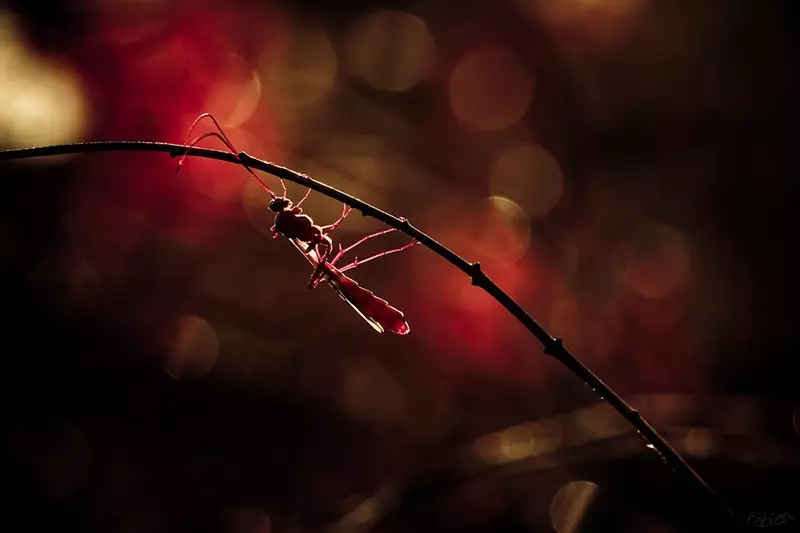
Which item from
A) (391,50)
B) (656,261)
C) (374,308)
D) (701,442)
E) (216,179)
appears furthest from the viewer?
(391,50)

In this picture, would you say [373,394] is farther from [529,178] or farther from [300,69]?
[300,69]

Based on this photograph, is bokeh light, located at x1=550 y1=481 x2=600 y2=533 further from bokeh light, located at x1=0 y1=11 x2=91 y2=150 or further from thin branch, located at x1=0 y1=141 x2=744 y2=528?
bokeh light, located at x1=0 y1=11 x2=91 y2=150

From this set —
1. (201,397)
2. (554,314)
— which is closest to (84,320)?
(201,397)

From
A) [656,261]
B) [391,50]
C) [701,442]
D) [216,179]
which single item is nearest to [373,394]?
[216,179]

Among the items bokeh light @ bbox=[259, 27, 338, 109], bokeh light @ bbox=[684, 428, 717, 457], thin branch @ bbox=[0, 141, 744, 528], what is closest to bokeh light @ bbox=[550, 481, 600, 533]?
bokeh light @ bbox=[684, 428, 717, 457]

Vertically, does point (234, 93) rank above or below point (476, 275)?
above
